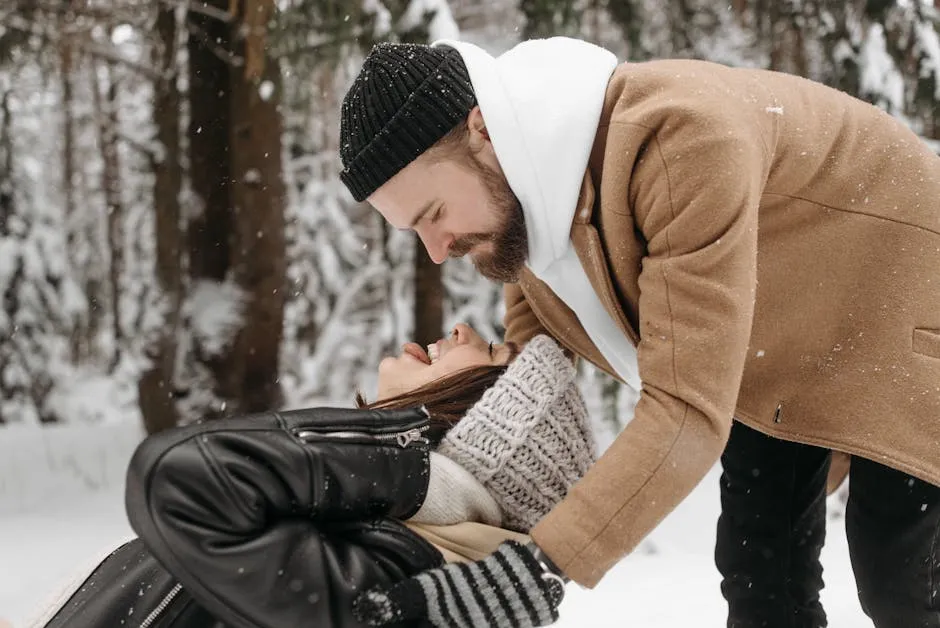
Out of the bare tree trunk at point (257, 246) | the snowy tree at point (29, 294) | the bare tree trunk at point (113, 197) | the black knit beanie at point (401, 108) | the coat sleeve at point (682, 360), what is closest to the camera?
the coat sleeve at point (682, 360)

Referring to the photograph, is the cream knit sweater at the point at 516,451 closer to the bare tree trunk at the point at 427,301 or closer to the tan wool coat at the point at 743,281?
the tan wool coat at the point at 743,281

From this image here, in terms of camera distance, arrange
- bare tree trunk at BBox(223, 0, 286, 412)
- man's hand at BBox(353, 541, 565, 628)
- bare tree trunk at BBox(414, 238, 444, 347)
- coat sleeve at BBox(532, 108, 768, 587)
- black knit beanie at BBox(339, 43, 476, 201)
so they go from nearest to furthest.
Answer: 1. man's hand at BBox(353, 541, 565, 628)
2. coat sleeve at BBox(532, 108, 768, 587)
3. black knit beanie at BBox(339, 43, 476, 201)
4. bare tree trunk at BBox(223, 0, 286, 412)
5. bare tree trunk at BBox(414, 238, 444, 347)

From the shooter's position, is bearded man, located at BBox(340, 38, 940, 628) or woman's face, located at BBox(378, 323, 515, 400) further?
woman's face, located at BBox(378, 323, 515, 400)

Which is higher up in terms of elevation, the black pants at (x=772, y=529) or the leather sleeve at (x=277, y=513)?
the leather sleeve at (x=277, y=513)

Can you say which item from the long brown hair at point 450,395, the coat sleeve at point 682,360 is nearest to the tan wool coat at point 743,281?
the coat sleeve at point 682,360

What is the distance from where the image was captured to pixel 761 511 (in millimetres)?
2584

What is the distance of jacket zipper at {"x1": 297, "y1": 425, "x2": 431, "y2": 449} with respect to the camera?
5.27 feet

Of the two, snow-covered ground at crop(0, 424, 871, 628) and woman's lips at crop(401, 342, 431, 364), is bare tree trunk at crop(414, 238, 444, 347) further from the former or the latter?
woman's lips at crop(401, 342, 431, 364)

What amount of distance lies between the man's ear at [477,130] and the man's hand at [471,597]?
0.86 meters

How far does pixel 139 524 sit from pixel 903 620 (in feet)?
5.60

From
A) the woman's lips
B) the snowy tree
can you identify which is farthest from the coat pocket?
the snowy tree

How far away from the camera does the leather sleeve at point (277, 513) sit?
4.81 feet

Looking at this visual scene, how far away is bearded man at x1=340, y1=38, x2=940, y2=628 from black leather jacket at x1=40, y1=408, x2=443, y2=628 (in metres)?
0.13

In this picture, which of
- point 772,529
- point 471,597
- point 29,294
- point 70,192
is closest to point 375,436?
point 471,597
